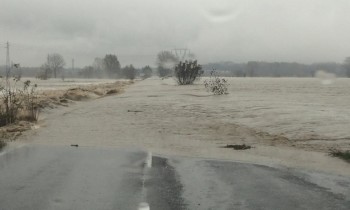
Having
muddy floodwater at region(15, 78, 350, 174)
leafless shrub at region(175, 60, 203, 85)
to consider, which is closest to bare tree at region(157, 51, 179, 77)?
leafless shrub at region(175, 60, 203, 85)

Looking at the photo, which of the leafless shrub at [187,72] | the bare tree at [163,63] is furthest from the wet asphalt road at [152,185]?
the bare tree at [163,63]

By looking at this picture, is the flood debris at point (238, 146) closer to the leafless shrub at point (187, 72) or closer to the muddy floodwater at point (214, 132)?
the muddy floodwater at point (214, 132)

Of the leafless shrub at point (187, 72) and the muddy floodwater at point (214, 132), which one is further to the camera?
the leafless shrub at point (187, 72)

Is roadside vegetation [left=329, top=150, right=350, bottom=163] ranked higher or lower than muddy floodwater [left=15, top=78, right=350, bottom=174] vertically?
higher

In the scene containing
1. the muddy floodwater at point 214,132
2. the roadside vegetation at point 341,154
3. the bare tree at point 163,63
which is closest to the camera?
the roadside vegetation at point 341,154

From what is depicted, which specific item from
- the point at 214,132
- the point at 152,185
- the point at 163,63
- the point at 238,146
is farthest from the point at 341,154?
the point at 163,63

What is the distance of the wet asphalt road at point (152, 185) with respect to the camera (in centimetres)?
672

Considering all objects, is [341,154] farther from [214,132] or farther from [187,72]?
[187,72]

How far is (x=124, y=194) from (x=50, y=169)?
2544 millimetres

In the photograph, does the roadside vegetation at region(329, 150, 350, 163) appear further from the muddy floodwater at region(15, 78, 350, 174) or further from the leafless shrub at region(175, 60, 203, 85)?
the leafless shrub at region(175, 60, 203, 85)

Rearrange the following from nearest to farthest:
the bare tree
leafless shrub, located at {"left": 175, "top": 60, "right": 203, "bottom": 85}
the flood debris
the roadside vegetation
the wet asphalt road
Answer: the wet asphalt road, the roadside vegetation, the flood debris, leafless shrub, located at {"left": 175, "top": 60, "right": 203, "bottom": 85}, the bare tree

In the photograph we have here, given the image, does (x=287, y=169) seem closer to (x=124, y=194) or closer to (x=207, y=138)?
(x=124, y=194)

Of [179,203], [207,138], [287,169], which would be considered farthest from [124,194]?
[207,138]

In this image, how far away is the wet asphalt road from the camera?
6.72 m
